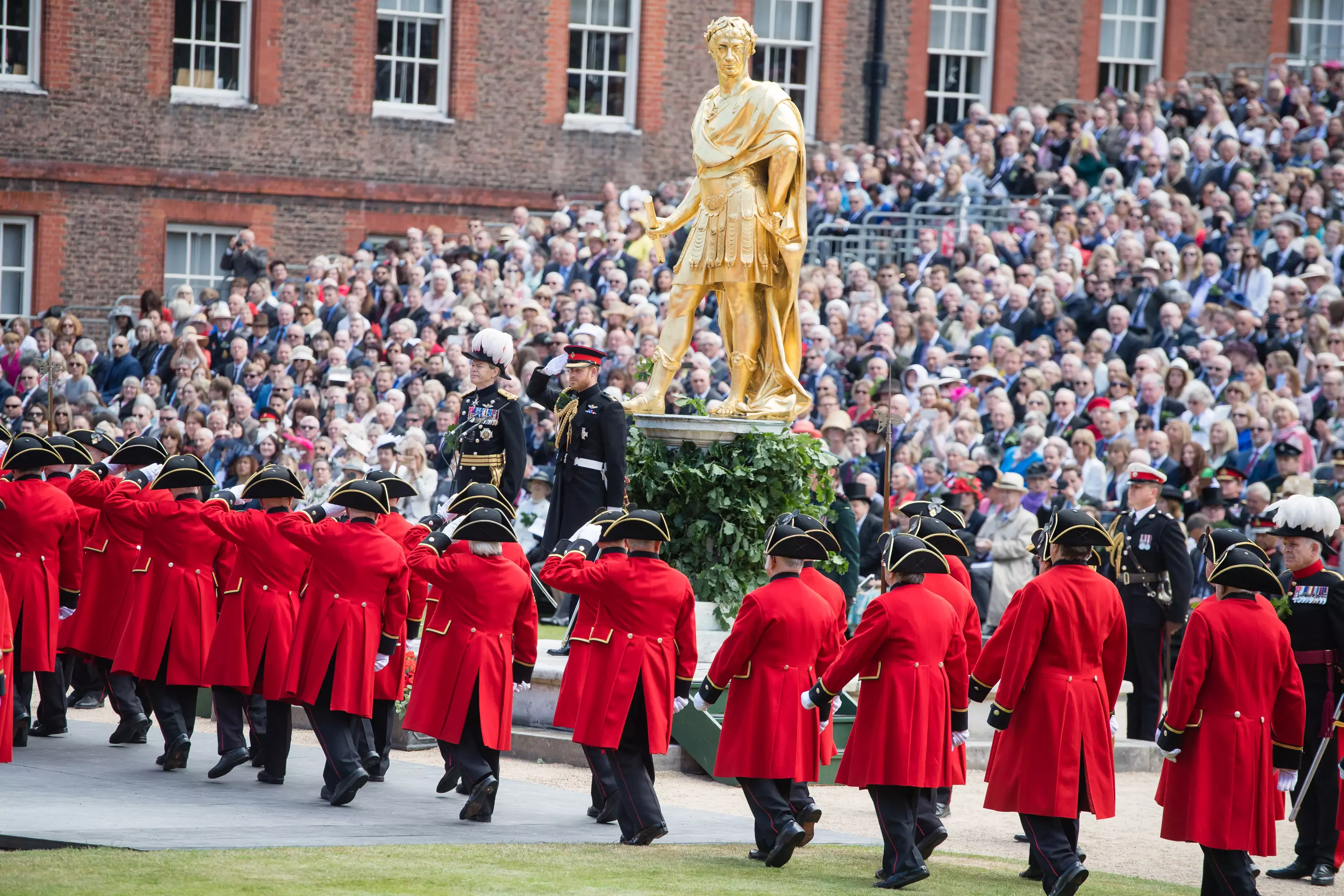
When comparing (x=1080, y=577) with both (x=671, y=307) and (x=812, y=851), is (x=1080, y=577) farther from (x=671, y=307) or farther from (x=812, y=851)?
(x=671, y=307)

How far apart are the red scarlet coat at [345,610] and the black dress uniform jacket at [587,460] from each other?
1994mm

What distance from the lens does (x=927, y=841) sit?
9.55 meters

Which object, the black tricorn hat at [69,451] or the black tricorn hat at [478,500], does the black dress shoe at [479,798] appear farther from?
the black tricorn hat at [69,451]

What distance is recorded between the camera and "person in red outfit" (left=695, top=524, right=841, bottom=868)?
947cm

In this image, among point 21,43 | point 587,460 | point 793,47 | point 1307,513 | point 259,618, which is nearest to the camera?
point 1307,513

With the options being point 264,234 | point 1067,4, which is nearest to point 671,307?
point 264,234

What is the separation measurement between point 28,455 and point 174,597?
3.95 feet

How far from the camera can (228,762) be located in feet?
35.4

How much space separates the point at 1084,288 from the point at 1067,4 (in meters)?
12.3

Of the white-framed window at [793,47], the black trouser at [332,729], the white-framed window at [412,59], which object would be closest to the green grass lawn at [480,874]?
the black trouser at [332,729]

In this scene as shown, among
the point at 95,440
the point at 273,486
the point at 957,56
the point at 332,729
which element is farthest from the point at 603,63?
the point at 332,729

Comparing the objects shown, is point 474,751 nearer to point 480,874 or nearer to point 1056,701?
point 480,874

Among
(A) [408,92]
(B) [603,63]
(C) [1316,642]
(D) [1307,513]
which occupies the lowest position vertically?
(C) [1316,642]

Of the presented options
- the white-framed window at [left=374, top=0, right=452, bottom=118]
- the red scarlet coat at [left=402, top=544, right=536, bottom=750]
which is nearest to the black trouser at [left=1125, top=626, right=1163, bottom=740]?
the red scarlet coat at [left=402, top=544, right=536, bottom=750]
